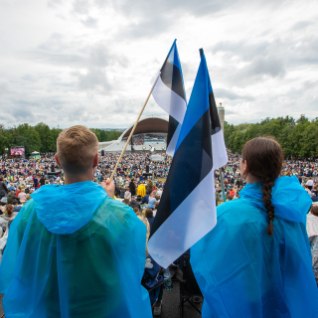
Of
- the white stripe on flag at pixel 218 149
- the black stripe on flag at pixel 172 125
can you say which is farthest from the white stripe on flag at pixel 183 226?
the black stripe on flag at pixel 172 125

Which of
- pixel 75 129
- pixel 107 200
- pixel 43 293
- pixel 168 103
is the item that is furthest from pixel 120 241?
pixel 168 103

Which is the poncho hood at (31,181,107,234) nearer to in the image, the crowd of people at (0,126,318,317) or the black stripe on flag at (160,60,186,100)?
the crowd of people at (0,126,318,317)

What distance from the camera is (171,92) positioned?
3.08 meters

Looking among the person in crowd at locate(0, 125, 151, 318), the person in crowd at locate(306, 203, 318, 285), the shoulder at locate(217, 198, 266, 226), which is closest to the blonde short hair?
the person in crowd at locate(0, 125, 151, 318)

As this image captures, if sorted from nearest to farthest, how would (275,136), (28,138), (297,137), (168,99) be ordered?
(168,99), (275,136), (297,137), (28,138)

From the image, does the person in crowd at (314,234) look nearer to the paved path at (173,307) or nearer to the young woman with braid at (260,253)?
the paved path at (173,307)

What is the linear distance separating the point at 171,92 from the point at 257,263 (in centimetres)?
198

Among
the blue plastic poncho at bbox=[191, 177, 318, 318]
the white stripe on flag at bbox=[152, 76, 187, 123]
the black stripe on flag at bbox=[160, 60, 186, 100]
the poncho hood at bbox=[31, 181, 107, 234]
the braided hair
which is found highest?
the black stripe on flag at bbox=[160, 60, 186, 100]

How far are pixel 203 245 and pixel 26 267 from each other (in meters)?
0.86

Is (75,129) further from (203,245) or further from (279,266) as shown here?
(279,266)

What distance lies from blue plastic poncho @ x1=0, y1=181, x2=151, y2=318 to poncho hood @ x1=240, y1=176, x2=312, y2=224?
58cm

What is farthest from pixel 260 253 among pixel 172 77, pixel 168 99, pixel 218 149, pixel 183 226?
pixel 172 77

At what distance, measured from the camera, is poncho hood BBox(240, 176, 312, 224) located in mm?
1538

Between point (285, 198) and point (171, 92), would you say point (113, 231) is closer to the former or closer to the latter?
point (285, 198)
